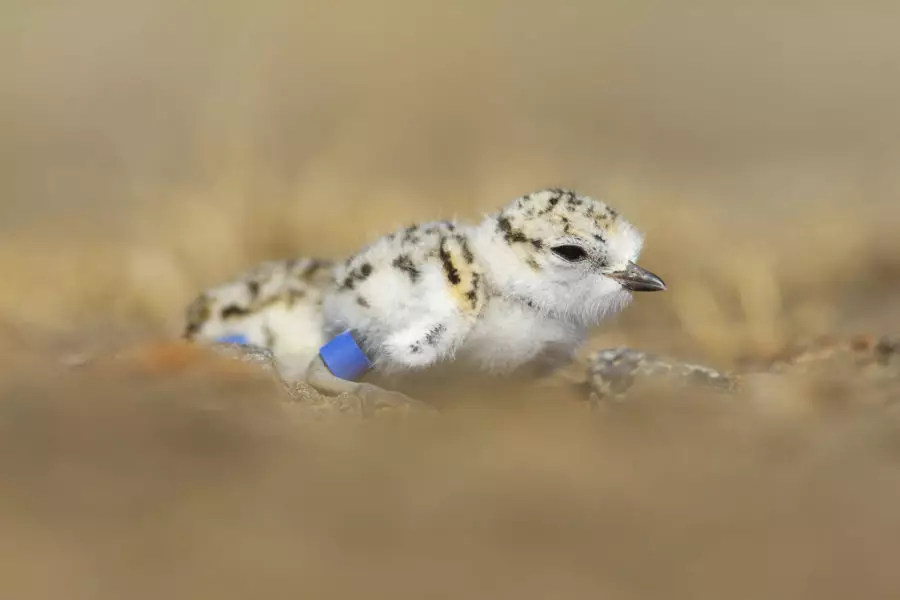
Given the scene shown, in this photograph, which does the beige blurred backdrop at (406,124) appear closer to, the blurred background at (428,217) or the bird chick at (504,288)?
the blurred background at (428,217)

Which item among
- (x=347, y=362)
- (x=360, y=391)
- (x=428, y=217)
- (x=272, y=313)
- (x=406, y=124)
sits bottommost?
(x=360, y=391)

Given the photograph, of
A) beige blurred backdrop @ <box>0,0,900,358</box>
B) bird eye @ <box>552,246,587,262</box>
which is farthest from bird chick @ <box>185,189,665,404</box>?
beige blurred backdrop @ <box>0,0,900,358</box>

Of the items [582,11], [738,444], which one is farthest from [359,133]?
[738,444]

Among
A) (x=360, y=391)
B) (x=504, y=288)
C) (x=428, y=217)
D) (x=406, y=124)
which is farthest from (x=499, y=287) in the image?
(x=406, y=124)

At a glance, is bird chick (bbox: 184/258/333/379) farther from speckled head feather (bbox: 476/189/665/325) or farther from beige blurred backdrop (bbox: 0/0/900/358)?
beige blurred backdrop (bbox: 0/0/900/358)

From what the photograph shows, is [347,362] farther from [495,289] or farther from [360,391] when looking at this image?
[495,289]

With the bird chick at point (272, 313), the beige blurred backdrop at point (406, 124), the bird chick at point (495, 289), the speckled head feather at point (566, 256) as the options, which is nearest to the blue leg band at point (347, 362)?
the bird chick at point (495, 289)

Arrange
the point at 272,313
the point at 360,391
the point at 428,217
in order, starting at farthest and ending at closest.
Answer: the point at 428,217 → the point at 272,313 → the point at 360,391

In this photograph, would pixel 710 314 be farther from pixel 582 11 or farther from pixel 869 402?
pixel 582 11
